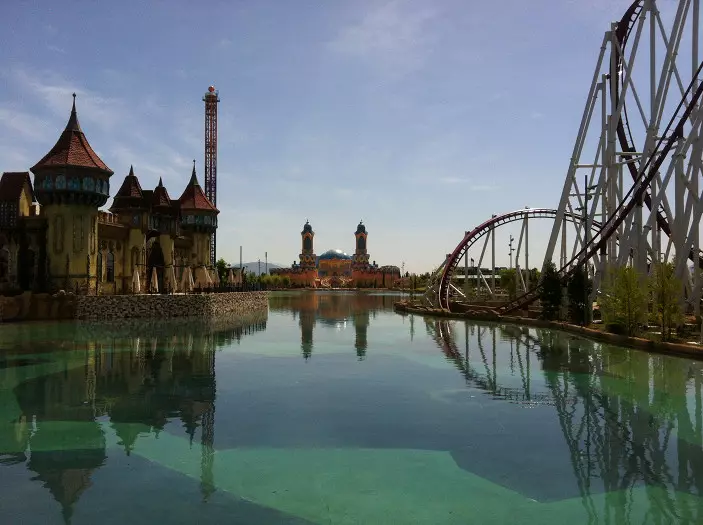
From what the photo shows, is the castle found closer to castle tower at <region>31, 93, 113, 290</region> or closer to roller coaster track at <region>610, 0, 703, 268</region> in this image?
castle tower at <region>31, 93, 113, 290</region>

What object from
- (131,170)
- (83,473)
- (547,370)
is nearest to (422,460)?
(83,473)

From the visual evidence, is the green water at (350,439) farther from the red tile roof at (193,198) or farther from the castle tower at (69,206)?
the red tile roof at (193,198)

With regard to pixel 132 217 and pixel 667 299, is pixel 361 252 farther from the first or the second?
pixel 667 299

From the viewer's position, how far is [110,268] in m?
42.0

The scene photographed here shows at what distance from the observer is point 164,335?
29.2 metres

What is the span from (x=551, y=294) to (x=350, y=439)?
85.7 ft

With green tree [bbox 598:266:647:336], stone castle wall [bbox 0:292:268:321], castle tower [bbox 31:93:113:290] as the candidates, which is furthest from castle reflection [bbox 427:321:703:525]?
castle tower [bbox 31:93:113:290]

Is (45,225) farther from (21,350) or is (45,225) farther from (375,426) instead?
(375,426)

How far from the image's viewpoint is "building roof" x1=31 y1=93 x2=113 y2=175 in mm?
36125

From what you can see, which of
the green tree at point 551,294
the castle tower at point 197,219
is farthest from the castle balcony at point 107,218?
the green tree at point 551,294

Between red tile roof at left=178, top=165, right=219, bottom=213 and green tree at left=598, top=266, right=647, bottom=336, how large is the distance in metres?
39.9

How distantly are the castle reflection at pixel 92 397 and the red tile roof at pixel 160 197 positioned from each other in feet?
74.7

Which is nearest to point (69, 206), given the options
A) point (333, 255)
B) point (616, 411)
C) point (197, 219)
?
point (197, 219)

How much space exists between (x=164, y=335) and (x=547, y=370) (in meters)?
18.4
